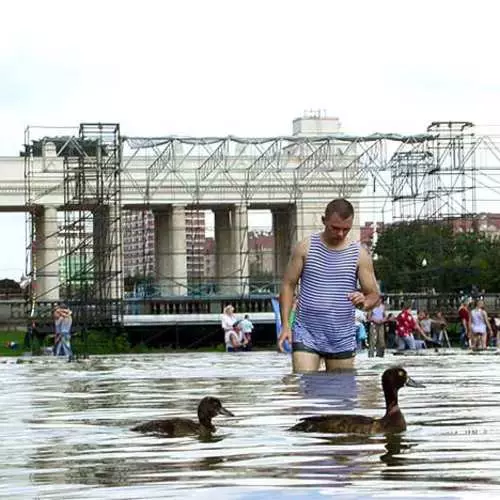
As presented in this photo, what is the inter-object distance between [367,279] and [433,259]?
237ft

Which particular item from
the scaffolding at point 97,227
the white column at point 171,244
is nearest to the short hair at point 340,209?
the scaffolding at point 97,227

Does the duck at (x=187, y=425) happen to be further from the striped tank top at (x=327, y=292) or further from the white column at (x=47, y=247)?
the white column at (x=47, y=247)

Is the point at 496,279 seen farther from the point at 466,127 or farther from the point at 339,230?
the point at 339,230

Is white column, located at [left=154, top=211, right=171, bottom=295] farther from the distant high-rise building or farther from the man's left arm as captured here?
the man's left arm

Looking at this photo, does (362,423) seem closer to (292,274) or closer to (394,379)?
(394,379)

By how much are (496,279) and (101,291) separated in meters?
43.1

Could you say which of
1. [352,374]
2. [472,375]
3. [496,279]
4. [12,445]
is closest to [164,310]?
[496,279]

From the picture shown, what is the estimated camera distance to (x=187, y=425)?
977 centimetres

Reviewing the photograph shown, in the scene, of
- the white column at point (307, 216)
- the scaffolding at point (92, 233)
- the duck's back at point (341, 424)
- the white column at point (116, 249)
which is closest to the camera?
the duck's back at point (341, 424)

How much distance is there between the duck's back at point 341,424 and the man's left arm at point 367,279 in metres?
3.97

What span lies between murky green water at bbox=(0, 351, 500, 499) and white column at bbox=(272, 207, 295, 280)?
83.7 metres

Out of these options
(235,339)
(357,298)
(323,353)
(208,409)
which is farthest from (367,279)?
(235,339)

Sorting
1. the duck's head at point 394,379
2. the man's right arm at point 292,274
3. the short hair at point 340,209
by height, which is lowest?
the duck's head at point 394,379

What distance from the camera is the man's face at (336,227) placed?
12977 millimetres
